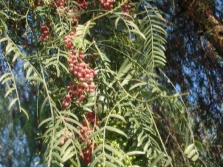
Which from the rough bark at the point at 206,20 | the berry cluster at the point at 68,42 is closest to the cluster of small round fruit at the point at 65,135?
the berry cluster at the point at 68,42

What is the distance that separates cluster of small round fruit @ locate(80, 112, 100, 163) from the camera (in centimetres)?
122

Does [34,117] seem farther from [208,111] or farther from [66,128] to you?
[208,111]

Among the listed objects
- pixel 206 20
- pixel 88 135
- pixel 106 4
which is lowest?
pixel 88 135

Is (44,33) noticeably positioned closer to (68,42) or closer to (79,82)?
(68,42)

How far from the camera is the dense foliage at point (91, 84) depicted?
122cm

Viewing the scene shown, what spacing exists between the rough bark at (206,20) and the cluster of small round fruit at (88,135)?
0.89 m

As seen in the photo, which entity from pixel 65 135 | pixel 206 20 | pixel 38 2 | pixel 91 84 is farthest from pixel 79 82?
pixel 206 20

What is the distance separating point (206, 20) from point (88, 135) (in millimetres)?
999

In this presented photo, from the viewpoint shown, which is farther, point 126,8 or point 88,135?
point 126,8

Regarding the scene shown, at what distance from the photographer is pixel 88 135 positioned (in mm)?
1241

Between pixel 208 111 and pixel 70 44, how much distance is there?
101 centimetres

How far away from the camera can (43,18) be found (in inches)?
61.2

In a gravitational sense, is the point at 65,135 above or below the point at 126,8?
below

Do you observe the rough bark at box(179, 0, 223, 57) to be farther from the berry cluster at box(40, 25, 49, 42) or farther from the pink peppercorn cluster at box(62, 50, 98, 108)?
the pink peppercorn cluster at box(62, 50, 98, 108)
